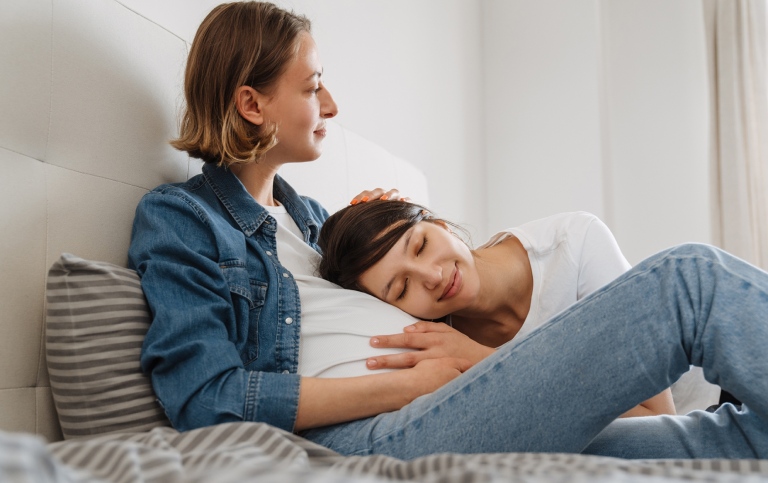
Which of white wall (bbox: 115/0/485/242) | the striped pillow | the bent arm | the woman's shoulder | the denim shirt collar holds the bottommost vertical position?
the bent arm

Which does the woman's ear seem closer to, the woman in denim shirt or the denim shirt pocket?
the woman in denim shirt

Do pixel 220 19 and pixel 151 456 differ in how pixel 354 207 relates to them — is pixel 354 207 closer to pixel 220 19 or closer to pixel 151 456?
pixel 220 19

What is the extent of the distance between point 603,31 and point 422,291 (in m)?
2.73

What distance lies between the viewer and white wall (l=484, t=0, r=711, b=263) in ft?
11.3

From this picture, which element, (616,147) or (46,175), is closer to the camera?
(46,175)

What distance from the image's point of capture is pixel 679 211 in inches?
135

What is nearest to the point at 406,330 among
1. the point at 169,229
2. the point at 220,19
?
the point at 169,229

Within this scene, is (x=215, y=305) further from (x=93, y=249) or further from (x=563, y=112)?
(x=563, y=112)

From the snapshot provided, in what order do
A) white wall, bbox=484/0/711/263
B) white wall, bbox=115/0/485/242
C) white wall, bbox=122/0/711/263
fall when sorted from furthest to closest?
white wall, bbox=484/0/711/263 < white wall, bbox=122/0/711/263 < white wall, bbox=115/0/485/242

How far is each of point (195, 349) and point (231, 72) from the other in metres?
0.66

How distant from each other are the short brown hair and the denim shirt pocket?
0.92 feet

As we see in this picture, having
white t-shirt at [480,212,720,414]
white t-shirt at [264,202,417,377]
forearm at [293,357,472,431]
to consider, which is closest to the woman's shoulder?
white t-shirt at [480,212,720,414]

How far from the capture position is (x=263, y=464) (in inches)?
23.1

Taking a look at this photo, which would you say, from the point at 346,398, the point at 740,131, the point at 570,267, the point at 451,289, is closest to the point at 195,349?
the point at 346,398
